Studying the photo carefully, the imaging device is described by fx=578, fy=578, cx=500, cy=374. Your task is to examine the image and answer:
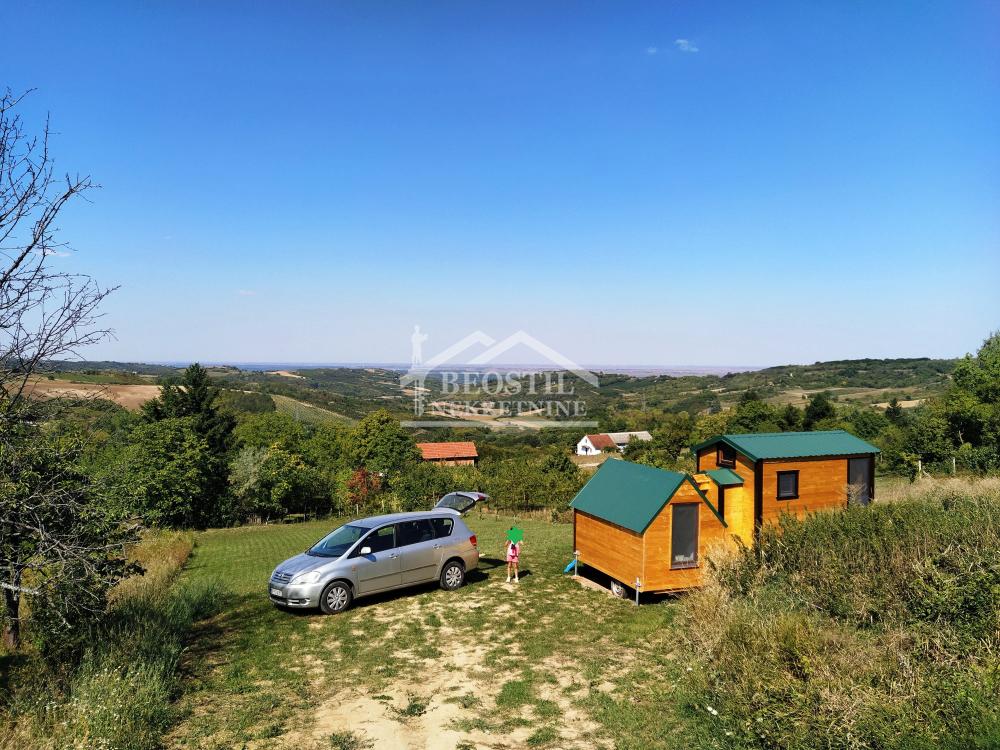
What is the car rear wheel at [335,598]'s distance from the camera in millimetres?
10588

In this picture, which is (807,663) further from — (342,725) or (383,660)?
(383,660)

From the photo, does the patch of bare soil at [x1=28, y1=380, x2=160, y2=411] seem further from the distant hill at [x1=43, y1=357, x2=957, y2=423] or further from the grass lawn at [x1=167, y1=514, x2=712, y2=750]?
the distant hill at [x1=43, y1=357, x2=957, y2=423]

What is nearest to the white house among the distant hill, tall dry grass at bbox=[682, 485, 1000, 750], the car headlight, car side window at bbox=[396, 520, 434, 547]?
the distant hill

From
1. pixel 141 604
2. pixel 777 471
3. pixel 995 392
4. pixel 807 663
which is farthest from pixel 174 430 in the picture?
pixel 995 392

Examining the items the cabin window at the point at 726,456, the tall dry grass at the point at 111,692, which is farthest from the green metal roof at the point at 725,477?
the tall dry grass at the point at 111,692

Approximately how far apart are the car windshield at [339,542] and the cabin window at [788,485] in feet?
29.3

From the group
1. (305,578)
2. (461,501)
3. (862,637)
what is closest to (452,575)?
(305,578)

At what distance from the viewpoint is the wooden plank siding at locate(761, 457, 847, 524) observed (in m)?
12.6

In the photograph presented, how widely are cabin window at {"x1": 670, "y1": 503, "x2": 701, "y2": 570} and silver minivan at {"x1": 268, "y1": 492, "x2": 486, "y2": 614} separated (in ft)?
14.0

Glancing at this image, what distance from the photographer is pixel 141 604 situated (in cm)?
920

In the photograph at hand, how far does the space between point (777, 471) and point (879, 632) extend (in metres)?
6.04

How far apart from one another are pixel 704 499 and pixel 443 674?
6.36 meters

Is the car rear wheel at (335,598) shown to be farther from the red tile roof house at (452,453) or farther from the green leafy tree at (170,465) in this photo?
the red tile roof house at (452,453)

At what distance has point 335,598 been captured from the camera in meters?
10.7
